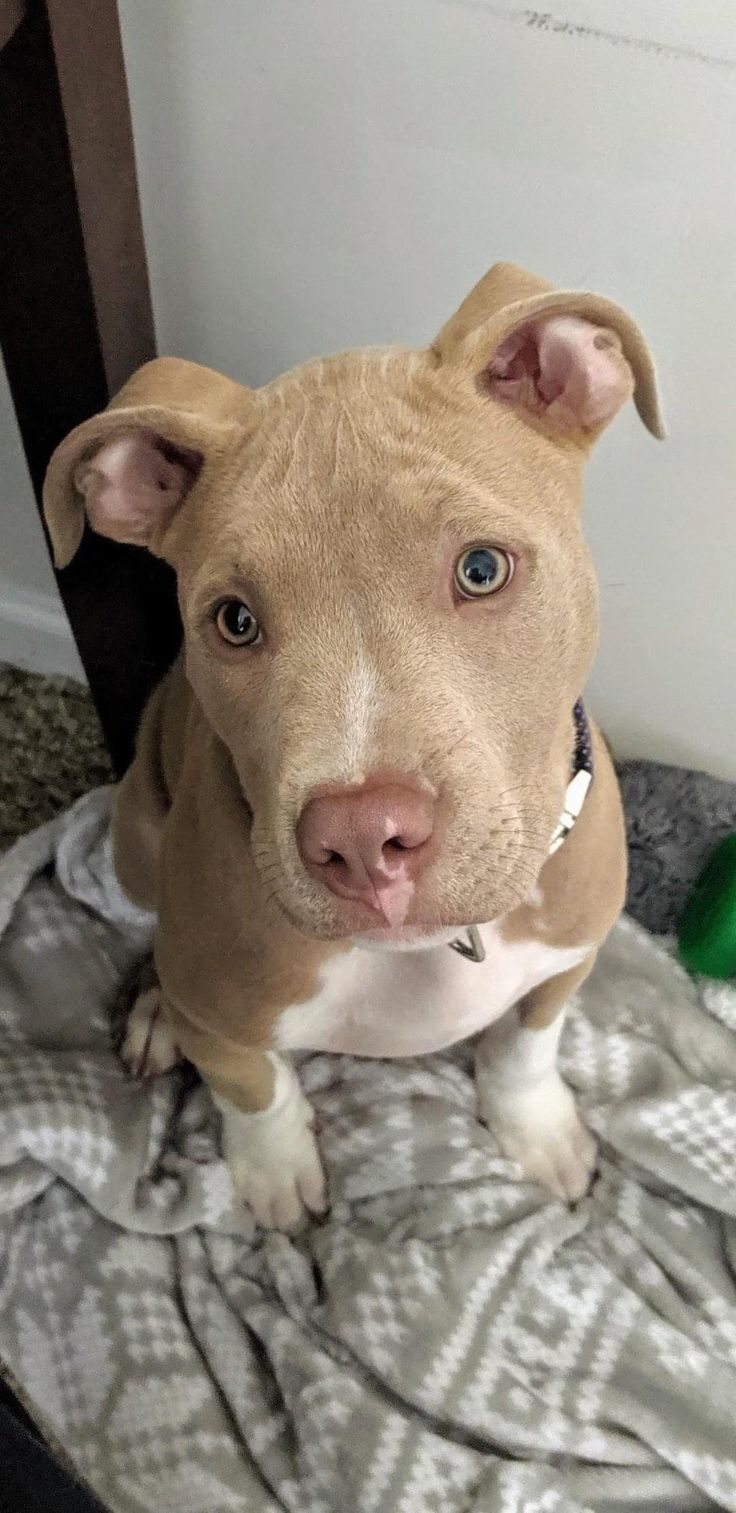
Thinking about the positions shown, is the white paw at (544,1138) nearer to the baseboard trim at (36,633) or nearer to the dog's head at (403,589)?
the dog's head at (403,589)

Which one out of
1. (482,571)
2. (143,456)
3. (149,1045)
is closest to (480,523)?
(482,571)

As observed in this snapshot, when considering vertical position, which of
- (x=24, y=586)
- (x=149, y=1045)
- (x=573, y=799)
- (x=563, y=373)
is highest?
(x=563, y=373)

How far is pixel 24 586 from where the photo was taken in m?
2.54

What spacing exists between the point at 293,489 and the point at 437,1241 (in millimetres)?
1138

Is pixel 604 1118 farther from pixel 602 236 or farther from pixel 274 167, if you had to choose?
pixel 274 167

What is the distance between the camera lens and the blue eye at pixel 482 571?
102cm

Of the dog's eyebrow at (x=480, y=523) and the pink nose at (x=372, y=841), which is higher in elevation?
the dog's eyebrow at (x=480, y=523)

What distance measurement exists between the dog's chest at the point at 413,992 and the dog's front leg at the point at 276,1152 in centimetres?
24

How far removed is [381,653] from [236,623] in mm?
167

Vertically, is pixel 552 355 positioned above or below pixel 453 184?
below

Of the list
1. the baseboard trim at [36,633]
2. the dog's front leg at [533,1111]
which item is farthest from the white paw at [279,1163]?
the baseboard trim at [36,633]

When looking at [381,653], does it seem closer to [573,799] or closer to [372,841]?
[372,841]

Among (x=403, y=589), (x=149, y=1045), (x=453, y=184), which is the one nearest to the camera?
(x=403, y=589)

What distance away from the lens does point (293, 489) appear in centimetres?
103
